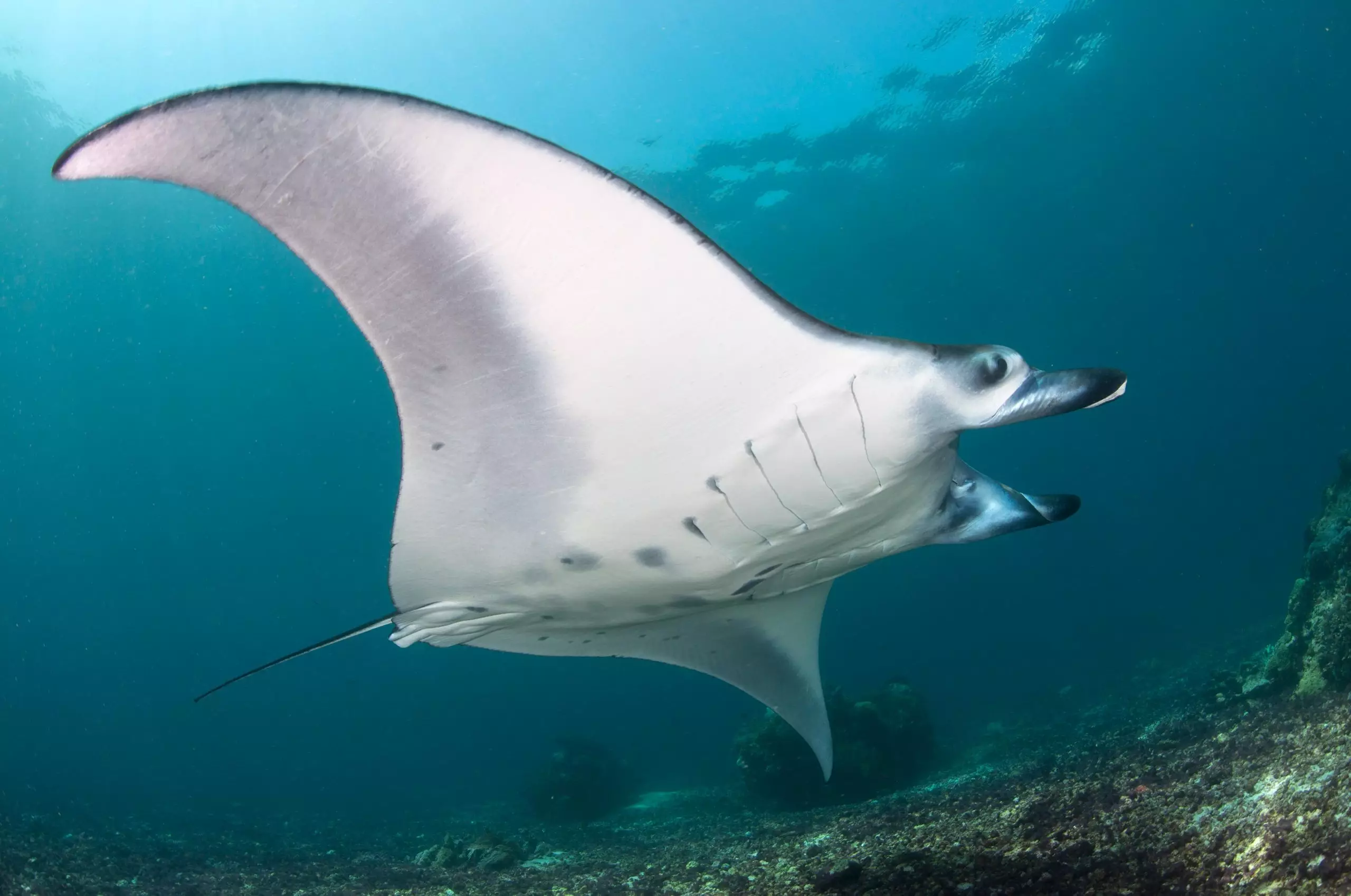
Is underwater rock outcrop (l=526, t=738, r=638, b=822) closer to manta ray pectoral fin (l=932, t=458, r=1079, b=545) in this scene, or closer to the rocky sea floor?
the rocky sea floor

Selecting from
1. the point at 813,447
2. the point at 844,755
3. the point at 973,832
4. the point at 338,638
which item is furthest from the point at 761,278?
the point at 338,638

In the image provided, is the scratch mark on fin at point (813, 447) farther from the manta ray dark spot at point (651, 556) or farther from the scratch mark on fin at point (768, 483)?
the manta ray dark spot at point (651, 556)

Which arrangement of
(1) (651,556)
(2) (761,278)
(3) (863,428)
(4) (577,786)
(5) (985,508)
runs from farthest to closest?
(2) (761,278), (4) (577,786), (5) (985,508), (1) (651,556), (3) (863,428)

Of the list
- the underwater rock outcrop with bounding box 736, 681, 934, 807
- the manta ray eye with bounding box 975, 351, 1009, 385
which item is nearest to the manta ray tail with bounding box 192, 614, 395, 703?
the manta ray eye with bounding box 975, 351, 1009, 385

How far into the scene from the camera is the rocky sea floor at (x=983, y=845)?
1937 mm

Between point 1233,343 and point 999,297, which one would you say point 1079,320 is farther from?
point 1233,343

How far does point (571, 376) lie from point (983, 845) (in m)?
2.65

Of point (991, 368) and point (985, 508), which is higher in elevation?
point (991, 368)

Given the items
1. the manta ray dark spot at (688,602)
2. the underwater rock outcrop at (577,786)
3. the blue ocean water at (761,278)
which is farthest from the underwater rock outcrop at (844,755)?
the manta ray dark spot at (688,602)

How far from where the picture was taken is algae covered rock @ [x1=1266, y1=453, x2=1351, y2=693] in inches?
179

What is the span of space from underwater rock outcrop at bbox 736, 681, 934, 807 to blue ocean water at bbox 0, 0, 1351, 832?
1465 millimetres

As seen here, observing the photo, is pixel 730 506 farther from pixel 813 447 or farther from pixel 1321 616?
pixel 1321 616

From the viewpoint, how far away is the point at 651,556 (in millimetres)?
2406

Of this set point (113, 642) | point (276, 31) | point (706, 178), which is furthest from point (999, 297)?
point (113, 642)
